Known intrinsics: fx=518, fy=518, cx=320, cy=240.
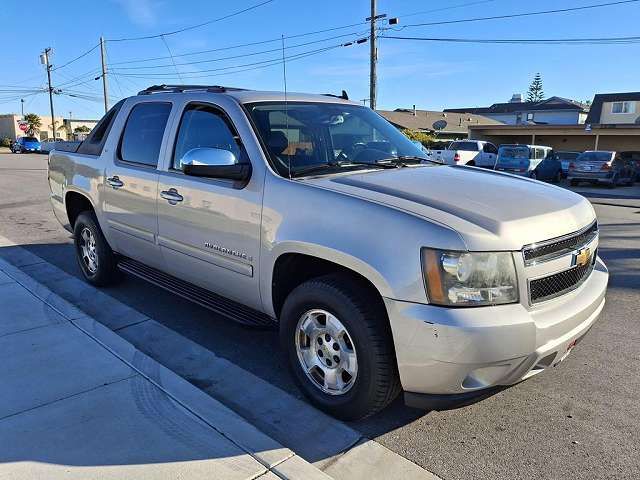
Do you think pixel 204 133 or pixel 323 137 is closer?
pixel 323 137

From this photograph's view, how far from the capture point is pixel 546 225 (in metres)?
2.75

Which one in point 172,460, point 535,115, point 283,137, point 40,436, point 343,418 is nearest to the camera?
point 172,460

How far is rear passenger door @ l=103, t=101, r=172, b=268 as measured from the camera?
430 centimetres

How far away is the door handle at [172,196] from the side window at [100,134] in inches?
56.5

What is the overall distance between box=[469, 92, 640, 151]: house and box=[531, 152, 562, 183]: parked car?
11.9 m

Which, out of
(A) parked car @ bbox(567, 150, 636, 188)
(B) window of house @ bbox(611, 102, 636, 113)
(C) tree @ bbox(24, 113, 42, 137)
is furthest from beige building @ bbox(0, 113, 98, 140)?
(A) parked car @ bbox(567, 150, 636, 188)

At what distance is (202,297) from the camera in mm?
3975

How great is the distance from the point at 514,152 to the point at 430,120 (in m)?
31.6

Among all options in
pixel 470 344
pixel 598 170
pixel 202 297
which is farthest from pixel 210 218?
pixel 598 170

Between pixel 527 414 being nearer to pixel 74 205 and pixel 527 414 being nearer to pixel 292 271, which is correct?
pixel 292 271

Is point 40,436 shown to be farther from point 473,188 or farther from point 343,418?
point 473,188

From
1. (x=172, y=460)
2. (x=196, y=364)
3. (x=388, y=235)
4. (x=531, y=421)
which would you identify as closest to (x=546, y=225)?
(x=388, y=235)

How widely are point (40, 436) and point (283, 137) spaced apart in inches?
90.4

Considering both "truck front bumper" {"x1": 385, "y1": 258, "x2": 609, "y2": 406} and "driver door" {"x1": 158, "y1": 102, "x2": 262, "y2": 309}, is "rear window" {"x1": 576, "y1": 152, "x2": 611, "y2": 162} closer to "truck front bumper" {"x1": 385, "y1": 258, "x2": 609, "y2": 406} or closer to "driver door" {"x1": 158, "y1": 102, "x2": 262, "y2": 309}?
"driver door" {"x1": 158, "y1": 102, "x2": 262, "y2": 309}
